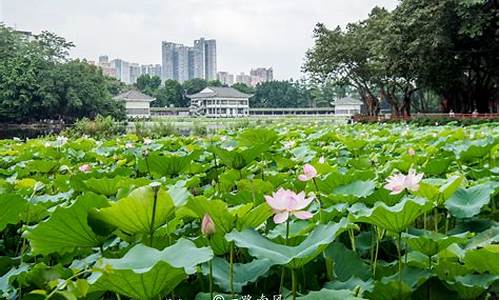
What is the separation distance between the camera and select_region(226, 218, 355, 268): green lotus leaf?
0.53 metres

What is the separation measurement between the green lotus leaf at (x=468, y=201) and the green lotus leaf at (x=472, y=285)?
21cm

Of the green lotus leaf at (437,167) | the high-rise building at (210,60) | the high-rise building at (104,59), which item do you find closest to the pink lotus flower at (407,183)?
the green lotus leaf at (437,167)

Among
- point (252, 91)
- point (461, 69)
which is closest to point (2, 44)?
point (252, 91)

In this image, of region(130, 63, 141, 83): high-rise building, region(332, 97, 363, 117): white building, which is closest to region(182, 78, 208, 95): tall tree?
region(332, 97, 363, 117): white building

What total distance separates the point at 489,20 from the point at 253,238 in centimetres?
1167

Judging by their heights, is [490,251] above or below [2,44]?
below

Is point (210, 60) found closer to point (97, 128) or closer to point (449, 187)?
point (97, 128)

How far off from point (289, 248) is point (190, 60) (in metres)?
51.2

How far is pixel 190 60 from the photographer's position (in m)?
50.8

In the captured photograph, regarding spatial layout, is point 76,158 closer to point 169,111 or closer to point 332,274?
point 332,274

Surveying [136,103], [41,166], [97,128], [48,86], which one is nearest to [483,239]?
[41,166]

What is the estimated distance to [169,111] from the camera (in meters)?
35.9

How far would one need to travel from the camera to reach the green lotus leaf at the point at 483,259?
0.58 metres

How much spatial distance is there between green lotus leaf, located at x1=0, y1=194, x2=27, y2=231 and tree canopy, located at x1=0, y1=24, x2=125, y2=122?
23.5 metres
